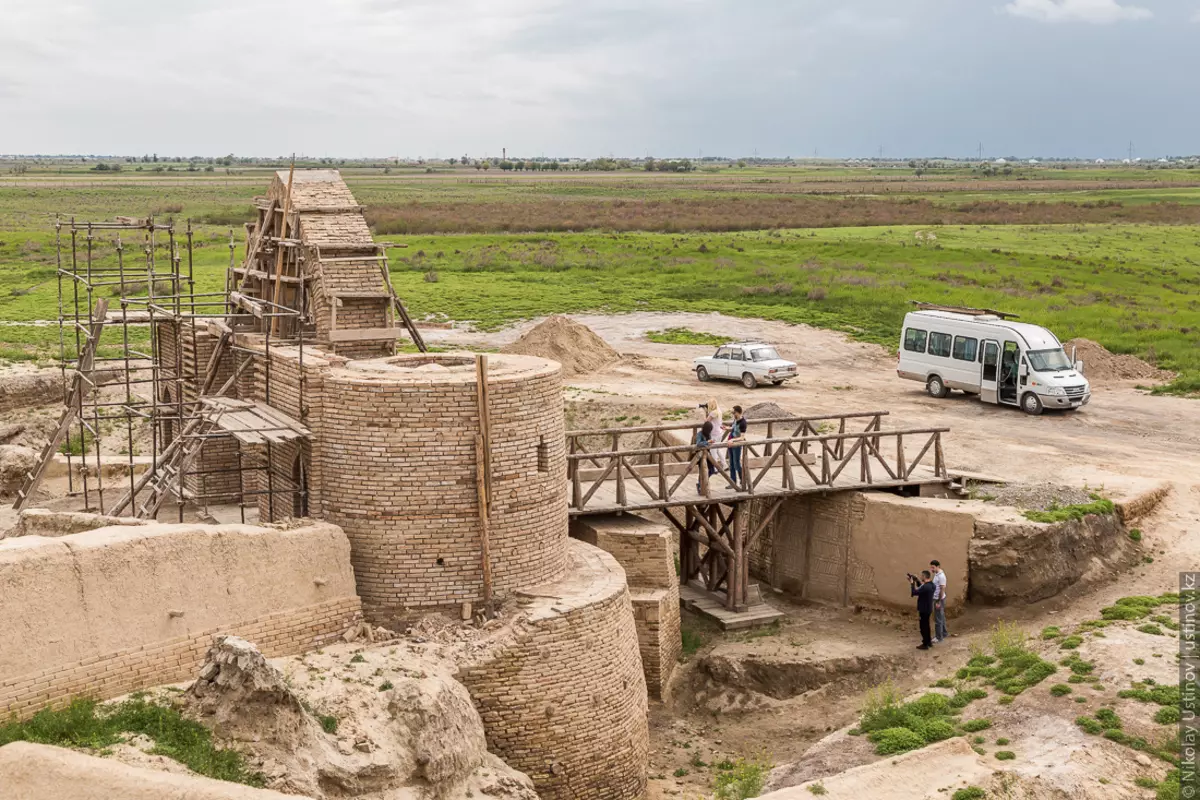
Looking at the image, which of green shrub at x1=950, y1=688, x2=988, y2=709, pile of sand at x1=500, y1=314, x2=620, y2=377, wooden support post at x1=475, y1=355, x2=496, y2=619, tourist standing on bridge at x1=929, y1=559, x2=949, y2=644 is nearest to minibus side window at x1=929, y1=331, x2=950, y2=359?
pile of sand at x1=500, y1=314, x2=620, y2=377

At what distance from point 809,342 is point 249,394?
2557 cm

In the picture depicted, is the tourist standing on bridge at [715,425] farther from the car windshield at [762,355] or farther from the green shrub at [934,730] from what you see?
the car windshield at [762,355]

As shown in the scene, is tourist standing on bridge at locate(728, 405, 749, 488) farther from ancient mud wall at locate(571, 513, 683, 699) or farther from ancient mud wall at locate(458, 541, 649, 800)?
ancient mud wall at locate(458, 541, 649, 800)

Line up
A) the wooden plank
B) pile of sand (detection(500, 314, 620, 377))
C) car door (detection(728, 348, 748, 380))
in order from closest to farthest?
the wooden plank < car door (detection(728, 348, 748, 380)) < pile of sand (detection(500, 314, 620, 377))

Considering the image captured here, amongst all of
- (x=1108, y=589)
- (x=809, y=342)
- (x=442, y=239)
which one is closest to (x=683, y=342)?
(x=809, y=342)

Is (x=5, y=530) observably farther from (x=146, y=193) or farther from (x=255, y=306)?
(x=146, y=193)

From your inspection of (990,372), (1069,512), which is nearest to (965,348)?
(990,372)

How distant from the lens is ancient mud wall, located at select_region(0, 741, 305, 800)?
40.9 ft

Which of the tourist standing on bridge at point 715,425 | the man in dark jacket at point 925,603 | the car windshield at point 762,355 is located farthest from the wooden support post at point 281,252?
the car windshield at point 762,355

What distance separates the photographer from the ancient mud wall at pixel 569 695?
698 inches

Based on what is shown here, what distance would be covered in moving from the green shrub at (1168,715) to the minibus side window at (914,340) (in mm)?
19394

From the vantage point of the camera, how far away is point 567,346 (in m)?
39.1

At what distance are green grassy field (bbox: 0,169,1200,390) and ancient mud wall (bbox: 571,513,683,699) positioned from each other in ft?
52.7

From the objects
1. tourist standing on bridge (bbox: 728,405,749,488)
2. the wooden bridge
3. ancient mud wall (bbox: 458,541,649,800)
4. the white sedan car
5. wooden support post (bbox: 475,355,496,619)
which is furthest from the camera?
the white sedan car
